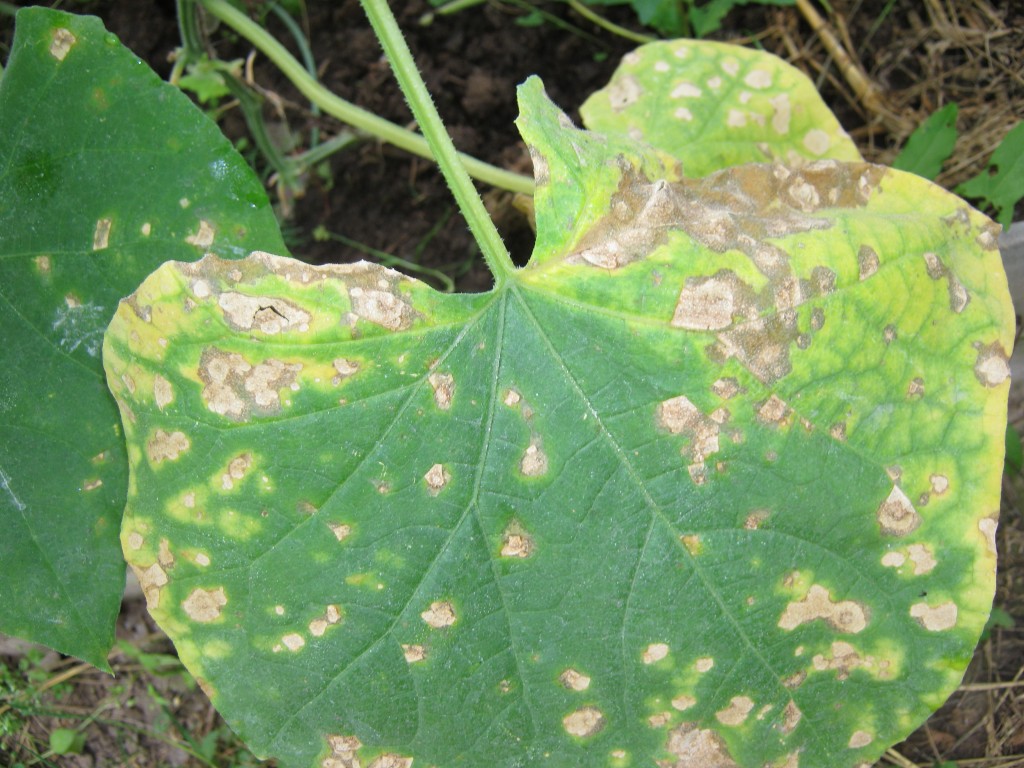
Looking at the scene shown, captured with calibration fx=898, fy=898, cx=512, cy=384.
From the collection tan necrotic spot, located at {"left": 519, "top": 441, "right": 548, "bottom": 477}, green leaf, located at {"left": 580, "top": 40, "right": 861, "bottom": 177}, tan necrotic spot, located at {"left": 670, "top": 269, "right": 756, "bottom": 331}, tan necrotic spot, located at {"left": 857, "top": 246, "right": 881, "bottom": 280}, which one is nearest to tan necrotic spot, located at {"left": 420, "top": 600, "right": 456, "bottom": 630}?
tan necrotic spot, located at {"left": 519, "top": 441, "right": 548, "bottom": 477}

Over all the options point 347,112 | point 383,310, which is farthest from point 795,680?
point 347,112

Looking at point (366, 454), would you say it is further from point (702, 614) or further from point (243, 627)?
point (702, 614)

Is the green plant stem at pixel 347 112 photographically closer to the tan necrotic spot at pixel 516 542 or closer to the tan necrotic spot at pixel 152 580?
the tan necrotic spot at pixel 516 542

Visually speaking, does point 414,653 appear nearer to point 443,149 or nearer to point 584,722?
point 584,722

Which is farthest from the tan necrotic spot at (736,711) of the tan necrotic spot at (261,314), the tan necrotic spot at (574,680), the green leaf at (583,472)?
the tan necrotic spot at (261,314)

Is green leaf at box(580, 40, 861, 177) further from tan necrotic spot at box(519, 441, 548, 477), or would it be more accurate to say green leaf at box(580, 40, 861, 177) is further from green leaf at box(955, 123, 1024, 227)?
tan necrotic spot at box(519, 441, 548, 477)

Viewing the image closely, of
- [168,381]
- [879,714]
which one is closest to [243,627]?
[168,381]
